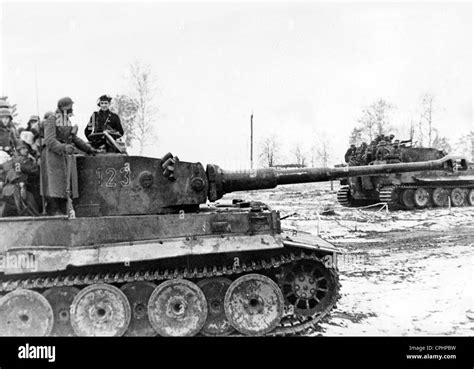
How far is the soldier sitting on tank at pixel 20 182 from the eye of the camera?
6.75m

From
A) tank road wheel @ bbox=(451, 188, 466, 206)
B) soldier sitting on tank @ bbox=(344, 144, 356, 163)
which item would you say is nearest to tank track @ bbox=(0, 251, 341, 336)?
soldier sitting on tank @ bbox=(344, 144, 356, 163)

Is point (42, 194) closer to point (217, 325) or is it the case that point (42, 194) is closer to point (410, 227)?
point (217, 325)

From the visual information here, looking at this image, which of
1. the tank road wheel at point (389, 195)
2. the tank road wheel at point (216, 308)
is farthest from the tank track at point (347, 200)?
the tank road wheel at point (216, 308)

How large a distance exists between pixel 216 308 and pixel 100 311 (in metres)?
1.70

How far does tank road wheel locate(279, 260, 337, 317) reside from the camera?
7.37 metres

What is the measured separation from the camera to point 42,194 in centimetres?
686

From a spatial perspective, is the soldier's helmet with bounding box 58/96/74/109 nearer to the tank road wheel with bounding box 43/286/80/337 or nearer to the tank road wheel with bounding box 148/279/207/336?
the tank road wheel with bounding box 43/286/80/337

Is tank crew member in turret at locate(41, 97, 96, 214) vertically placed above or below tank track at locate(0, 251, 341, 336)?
above

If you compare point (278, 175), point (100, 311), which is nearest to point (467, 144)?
point (278, 175)

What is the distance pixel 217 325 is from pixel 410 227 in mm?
12865

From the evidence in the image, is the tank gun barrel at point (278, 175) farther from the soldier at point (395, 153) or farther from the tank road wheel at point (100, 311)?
the soldier at point (395, 153)

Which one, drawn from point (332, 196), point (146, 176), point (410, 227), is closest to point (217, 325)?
point (146, 176)

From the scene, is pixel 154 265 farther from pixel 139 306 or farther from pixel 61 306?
pixel 61 306

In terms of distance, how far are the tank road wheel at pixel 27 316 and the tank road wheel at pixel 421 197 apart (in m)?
20.9
